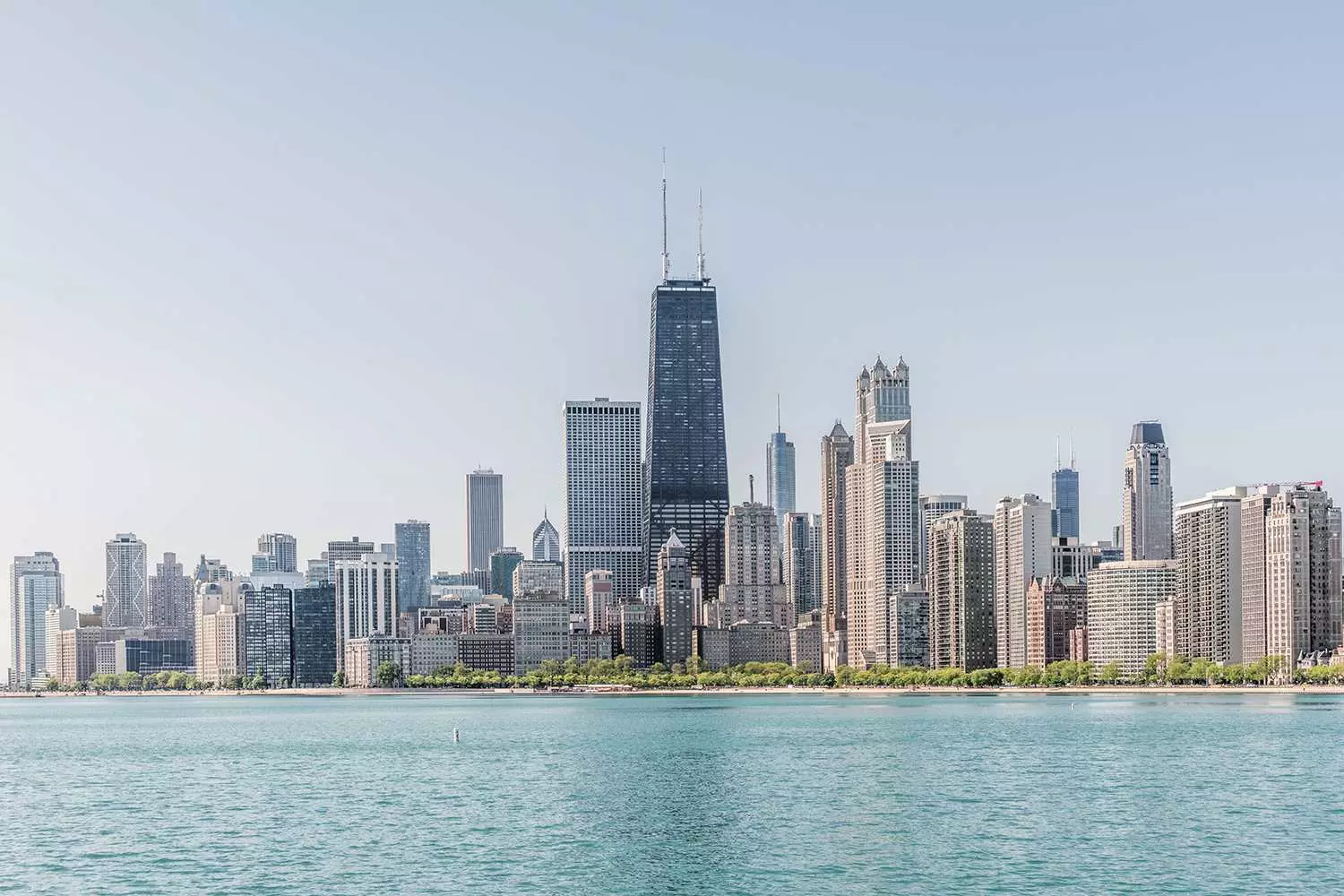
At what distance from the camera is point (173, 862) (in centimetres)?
7612

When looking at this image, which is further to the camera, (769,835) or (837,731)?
(837,731)

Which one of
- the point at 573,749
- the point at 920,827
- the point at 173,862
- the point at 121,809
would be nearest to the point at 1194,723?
the point at 573,749

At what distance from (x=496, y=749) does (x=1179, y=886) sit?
3406 inches

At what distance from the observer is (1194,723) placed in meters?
172

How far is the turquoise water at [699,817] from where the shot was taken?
71188mm

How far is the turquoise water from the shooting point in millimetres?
71188

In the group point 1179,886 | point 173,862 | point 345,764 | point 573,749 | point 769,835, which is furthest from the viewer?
point 573,749

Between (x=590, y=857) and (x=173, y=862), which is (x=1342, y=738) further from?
(x=173, y=862)

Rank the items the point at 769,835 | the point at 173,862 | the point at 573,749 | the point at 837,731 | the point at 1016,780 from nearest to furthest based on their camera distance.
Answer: the point at 173,862 < the point at 769,835 < the point at 1016,780 < the point at 573,749 < the point at 837,731

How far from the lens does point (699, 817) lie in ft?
297

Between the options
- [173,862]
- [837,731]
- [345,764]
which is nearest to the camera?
[173,862]

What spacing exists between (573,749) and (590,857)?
68.2 metres

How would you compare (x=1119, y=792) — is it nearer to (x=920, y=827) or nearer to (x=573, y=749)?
(x=920, y=827)

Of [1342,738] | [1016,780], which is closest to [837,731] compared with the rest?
[1342,738]
